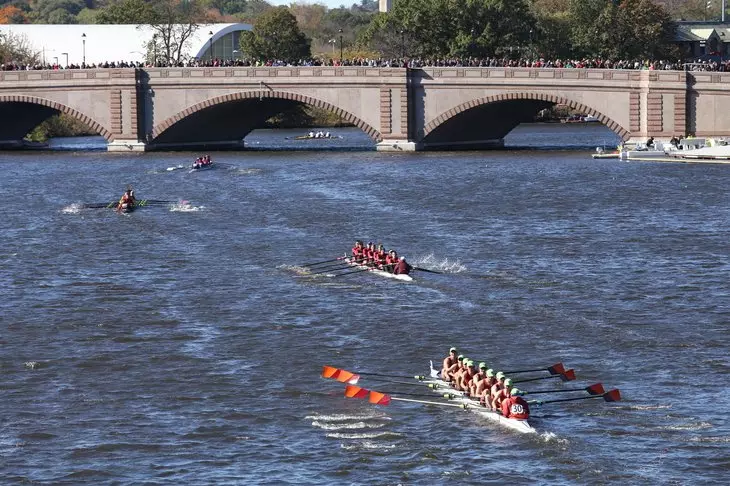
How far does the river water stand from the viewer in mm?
35656

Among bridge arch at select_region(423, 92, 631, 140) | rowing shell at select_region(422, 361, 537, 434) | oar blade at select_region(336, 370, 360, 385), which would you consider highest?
bridge arch at select_region(423, 92, 631, 140)

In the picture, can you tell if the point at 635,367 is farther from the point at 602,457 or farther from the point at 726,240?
the point at 726,240

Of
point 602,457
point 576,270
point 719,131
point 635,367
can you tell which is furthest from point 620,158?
point 602,457

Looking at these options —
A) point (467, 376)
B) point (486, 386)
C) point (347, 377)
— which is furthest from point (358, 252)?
point (486, 386)

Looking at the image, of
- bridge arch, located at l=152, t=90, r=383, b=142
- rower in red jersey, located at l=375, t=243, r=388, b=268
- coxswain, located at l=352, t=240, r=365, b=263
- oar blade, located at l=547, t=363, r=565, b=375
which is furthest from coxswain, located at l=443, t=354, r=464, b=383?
bridge arch, located at l=152, t=90, r=383, b=142

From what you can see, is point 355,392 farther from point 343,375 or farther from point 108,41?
point 108,41

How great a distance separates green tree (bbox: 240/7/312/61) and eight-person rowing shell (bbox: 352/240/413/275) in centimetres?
12252

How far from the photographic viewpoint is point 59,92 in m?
120

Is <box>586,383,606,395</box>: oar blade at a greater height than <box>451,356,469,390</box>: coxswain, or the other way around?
<box>451,356,469,390</box>: coxswain

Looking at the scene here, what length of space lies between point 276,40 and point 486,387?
14814 cm

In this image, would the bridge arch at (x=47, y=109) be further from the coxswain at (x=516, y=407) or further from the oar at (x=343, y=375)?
the coxswain at (x=516, y=407)

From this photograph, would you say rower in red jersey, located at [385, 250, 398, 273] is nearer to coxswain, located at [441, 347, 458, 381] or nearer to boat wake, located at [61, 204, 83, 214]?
coxswain, located at [441, 347, 458, 381]

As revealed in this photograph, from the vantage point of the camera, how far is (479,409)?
38.6 metres

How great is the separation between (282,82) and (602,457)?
82.6 meters
